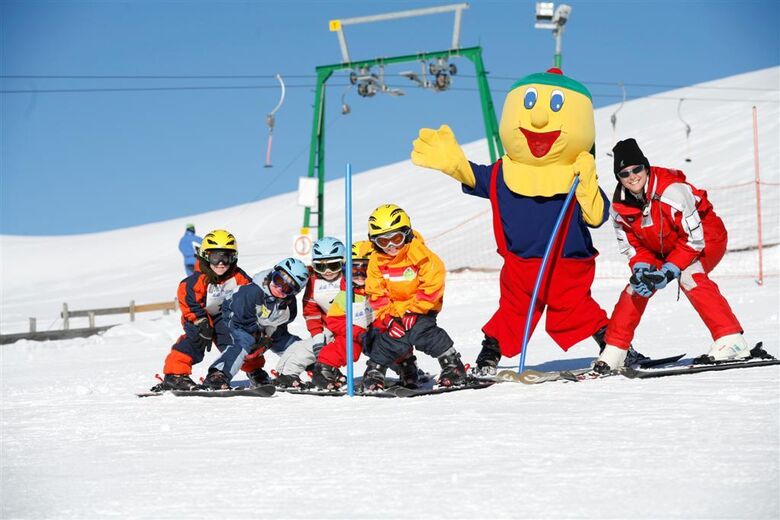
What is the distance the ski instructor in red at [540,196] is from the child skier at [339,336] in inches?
35.9

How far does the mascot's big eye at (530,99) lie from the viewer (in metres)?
6.83

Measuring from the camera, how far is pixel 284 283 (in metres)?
7.61

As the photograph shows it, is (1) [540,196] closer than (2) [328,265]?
Yes

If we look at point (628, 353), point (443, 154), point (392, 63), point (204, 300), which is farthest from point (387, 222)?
point (392, 63)

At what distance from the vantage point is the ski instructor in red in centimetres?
681

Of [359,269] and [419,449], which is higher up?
[359,269]

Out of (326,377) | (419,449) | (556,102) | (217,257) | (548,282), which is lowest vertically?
(419,449)

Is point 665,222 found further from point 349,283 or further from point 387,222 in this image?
point 349,283

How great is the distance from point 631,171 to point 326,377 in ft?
8.39

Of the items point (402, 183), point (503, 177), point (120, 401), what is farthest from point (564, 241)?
point (402, 183)

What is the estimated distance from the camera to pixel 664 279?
648 cm

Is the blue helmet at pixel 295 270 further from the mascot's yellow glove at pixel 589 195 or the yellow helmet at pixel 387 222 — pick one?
the mascot's yellow glove at pixel 589 195

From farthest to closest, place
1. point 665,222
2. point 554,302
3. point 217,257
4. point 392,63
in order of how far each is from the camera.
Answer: point 392,63
point 217,257
point 554,302
point 665,222

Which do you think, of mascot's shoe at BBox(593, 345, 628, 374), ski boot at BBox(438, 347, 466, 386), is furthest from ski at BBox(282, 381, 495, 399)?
mascot's shoe at BBox(593, 345, 628, 374)
